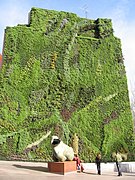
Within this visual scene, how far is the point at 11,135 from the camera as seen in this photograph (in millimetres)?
15633

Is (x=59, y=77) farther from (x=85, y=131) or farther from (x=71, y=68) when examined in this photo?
(x=85, y=131)

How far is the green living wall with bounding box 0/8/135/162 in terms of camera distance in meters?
16.1

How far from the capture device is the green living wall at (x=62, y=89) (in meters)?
16.1

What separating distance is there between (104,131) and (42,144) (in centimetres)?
443

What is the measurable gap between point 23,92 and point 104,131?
6122 mm

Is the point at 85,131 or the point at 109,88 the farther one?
the point at 109,88

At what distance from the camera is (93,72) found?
61.3 ft

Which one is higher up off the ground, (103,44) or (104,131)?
(103,44)

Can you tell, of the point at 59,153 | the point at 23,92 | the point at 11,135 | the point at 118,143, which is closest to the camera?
the point at 59,153

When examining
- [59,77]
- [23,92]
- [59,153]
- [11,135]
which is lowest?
[59,153]

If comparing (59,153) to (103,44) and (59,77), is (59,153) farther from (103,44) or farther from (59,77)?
(103,44)

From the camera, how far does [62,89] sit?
17469 mm

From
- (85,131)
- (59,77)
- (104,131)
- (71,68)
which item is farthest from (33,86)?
(104,131)

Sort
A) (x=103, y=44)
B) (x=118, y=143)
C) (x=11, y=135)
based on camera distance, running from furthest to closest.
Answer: (x=103, y=44) → (x=118, y=143) → (x=11, y=135)
